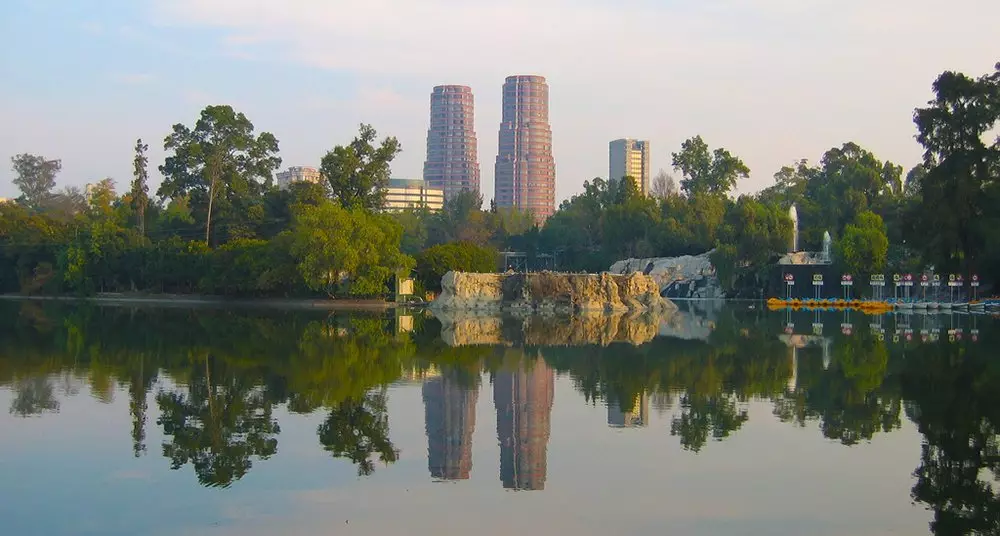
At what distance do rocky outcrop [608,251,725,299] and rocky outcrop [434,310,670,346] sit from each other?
25412 millimetres

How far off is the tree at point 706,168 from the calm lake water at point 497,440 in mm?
71770

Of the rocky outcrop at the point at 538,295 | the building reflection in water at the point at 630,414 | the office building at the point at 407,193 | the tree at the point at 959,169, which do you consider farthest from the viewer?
the office building at the point at 407,193

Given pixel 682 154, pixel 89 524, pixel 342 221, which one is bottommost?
pixel 89 524

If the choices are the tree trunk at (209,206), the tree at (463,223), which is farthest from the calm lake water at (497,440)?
the tree at (463,223)

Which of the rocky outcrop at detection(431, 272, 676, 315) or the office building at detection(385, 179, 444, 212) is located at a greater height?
the office building at detection(385, 179, 444, 212)

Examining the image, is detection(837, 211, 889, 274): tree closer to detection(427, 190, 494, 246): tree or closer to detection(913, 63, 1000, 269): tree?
detection(913, 63, 1000, 269): tree

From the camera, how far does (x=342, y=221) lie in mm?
60969

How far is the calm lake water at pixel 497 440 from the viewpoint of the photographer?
440 inches

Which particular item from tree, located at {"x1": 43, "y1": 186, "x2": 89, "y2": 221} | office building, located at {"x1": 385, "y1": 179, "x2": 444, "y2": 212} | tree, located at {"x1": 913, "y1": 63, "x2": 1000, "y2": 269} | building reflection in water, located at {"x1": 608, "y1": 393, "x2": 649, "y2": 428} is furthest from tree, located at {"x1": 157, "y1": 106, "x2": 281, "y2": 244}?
office building, located at {"x1": 385, "y1": 179, "x2": 444, "y2": 212}

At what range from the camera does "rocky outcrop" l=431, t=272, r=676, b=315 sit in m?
60.1

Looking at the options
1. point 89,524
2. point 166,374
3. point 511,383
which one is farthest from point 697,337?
point 89,524

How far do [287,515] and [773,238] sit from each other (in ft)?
228

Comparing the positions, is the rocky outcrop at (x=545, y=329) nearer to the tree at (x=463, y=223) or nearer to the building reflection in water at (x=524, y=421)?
the building reflection in water at (x=524, y=421)

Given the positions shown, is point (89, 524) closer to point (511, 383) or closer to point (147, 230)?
point (511, 383)
